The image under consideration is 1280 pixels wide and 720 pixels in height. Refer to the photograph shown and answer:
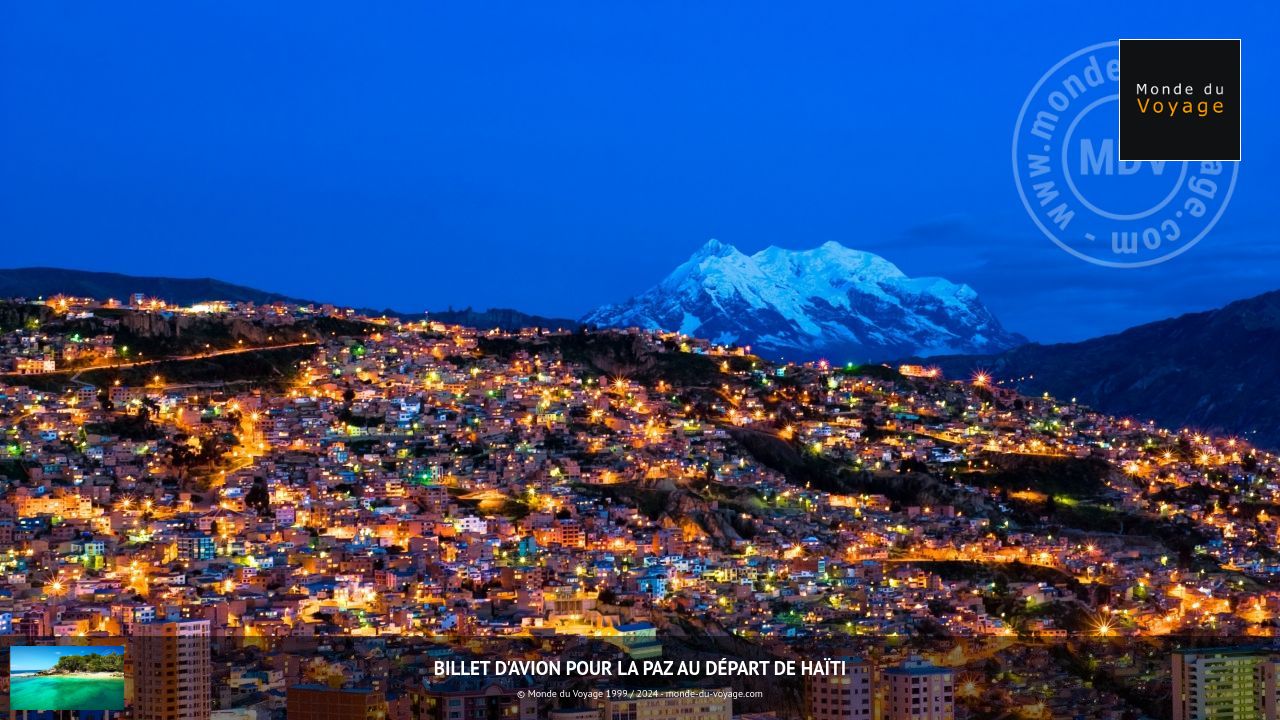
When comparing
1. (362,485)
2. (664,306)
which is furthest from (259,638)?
(664,306)

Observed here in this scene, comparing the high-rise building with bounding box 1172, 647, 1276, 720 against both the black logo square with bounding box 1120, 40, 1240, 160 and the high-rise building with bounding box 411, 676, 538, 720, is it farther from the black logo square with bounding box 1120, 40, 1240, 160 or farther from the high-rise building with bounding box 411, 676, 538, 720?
the high-rise building with bounding box 411, 676, 538, 720

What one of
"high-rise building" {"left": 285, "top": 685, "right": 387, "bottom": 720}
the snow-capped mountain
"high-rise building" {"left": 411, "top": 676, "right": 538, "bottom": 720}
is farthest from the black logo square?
the snow-capped mountain

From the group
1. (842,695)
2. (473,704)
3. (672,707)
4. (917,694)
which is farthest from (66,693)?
(917,694)

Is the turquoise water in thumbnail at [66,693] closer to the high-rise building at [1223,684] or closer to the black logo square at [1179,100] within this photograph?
the black logo square at [1179,100]

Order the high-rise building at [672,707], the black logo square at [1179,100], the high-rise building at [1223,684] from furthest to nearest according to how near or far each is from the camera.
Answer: the high-rise building at [1223,684]
the black logo square at [1179,100]
the high-rise building at [672,707]

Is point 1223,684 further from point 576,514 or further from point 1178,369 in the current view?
point 1178,369

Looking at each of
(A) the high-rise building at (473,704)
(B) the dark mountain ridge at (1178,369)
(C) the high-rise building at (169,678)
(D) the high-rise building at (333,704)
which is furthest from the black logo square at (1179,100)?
(B) the dark mountain ridge at (1178,369)
